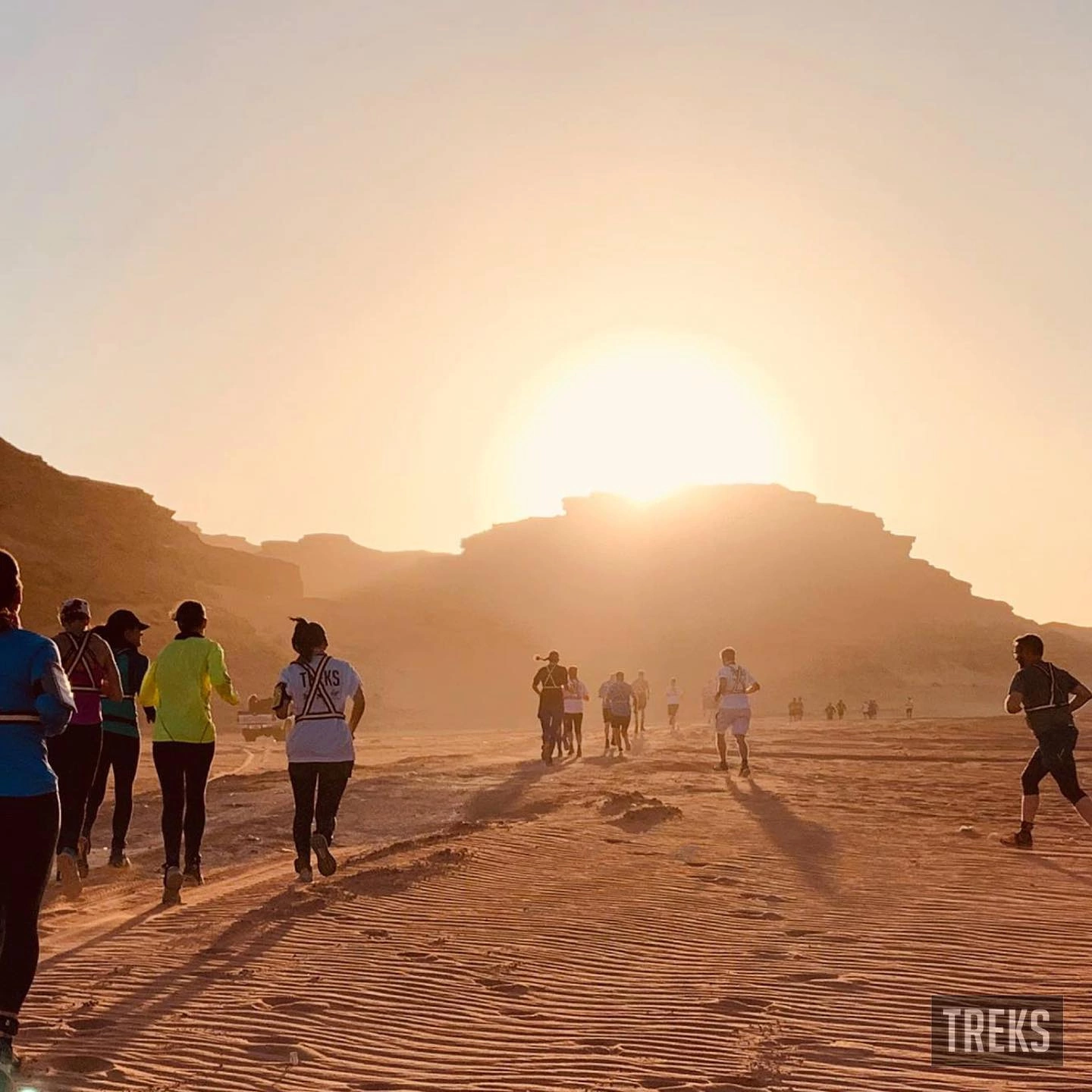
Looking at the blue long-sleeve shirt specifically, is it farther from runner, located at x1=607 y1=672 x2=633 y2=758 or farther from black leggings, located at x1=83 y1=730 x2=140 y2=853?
runner, located at x1=607 y1=672 x2=633 y2=758

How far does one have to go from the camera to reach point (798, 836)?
12281 millimetres

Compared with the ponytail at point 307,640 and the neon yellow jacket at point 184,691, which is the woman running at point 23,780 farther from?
the ponytail at point 307,640

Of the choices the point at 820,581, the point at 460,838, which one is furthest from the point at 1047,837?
the point at 820,581

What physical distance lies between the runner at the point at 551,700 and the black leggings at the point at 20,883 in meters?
16.9

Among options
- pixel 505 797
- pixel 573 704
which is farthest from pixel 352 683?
pixel 573 704

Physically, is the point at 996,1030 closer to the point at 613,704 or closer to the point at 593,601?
the point at 613,704

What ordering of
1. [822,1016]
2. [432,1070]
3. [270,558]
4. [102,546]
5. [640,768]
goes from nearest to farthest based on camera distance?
1. [432,1070]
2. [822,1016]
3. [640,768]
4. [102,546]
5. [270,558]

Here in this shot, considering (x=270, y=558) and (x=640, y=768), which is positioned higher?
(x=270, y=558)

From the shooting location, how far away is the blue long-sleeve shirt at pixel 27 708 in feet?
15.7

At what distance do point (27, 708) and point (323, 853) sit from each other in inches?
176

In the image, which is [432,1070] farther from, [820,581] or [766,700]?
[820,581]

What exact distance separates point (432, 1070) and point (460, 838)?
22.6 ft

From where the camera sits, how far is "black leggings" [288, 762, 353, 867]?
29.7 ft

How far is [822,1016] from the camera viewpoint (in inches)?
230
